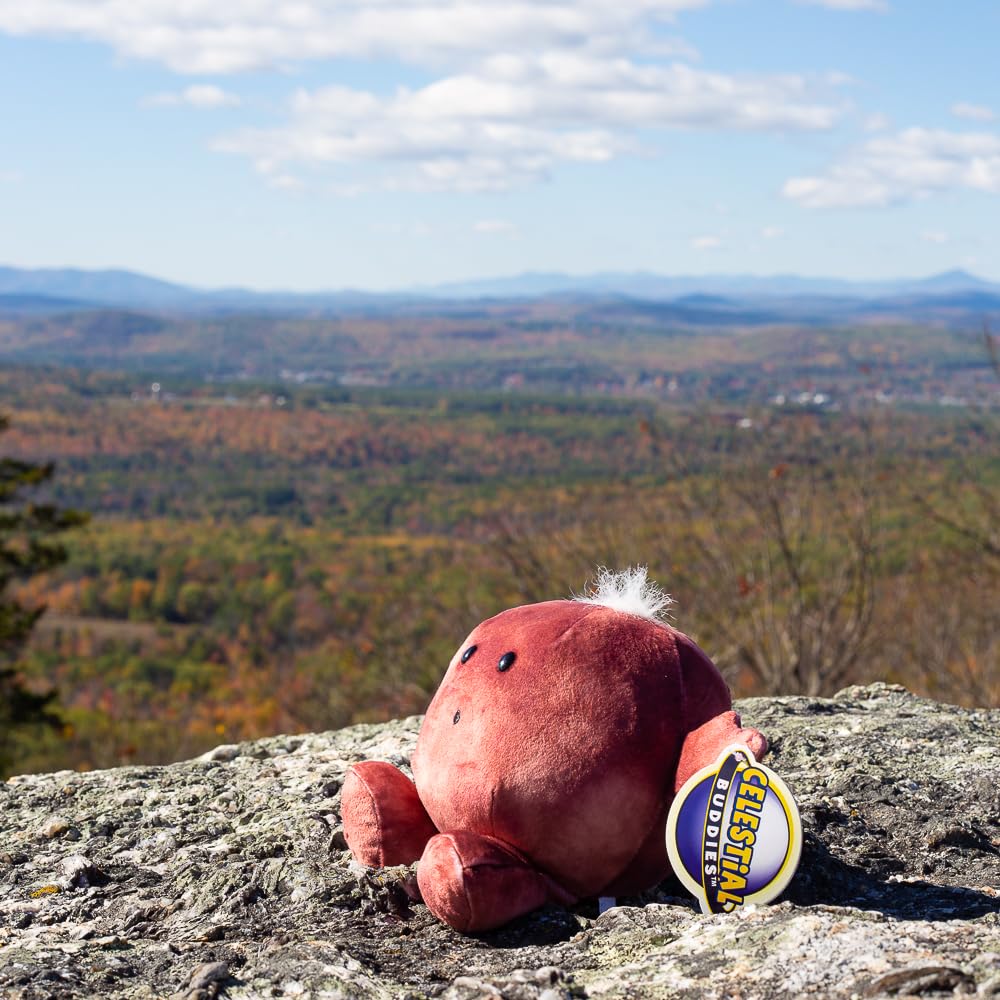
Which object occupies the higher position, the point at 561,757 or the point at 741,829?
the point at 561,757

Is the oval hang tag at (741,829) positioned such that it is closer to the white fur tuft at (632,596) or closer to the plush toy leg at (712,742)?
the plush toy leg at (712,742)

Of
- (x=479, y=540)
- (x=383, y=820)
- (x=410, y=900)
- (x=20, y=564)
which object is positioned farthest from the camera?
(x=20, y=564)

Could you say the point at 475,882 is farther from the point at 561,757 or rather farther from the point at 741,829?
the point at 741,829

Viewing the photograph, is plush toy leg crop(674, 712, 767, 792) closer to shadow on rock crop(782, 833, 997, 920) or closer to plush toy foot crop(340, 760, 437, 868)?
shadow on rock crop(782, 833, 997, 920)

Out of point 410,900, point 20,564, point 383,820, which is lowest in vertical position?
point 20,564

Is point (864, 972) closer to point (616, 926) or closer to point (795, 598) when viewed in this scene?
point (616, 926)

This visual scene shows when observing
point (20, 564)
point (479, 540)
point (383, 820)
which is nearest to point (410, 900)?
point (383, 820)

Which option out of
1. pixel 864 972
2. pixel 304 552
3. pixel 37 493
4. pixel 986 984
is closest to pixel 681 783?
pixel 864 972
